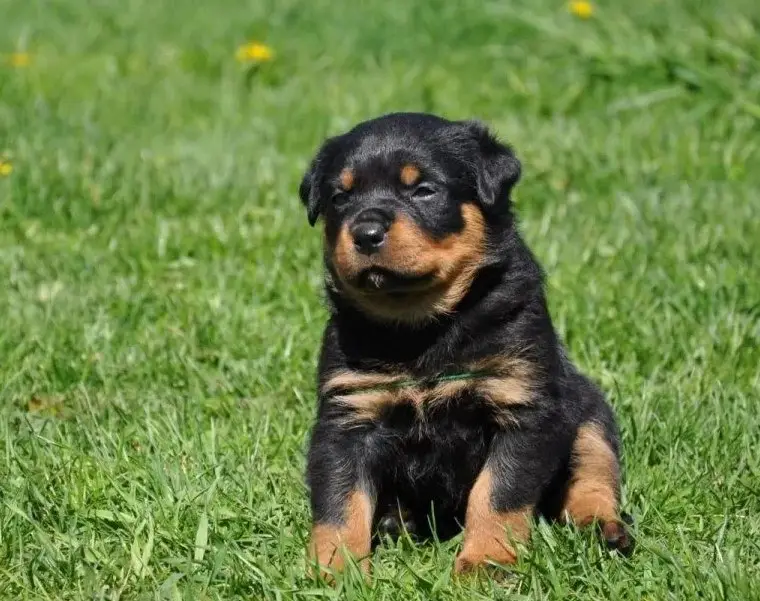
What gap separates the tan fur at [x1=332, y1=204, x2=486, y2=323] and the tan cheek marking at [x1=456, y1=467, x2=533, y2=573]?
1.61ft

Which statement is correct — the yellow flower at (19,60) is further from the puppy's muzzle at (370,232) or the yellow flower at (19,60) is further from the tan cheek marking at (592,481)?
the tan cheek marking at (592,481)

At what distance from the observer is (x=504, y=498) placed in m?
3.42

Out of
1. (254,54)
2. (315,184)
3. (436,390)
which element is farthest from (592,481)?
(254,54)

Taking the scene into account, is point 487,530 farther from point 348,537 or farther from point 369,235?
point 369,235

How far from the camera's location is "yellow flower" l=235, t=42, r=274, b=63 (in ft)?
27.7

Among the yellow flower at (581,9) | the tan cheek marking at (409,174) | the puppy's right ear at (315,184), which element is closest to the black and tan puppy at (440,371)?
the tan cheek marking at (409,174)

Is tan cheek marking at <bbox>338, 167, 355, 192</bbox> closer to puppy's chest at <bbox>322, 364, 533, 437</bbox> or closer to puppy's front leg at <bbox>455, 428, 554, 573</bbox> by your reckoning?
puppy's chest at <bbox>322, 364, 533, 437</bbox>

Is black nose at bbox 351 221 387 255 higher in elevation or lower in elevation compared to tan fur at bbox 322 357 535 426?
higher

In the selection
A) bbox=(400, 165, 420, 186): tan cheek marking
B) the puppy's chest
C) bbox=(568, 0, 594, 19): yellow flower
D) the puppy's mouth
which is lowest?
the puppy's chest

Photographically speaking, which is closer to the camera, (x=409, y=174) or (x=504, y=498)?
(x=504, y=498)

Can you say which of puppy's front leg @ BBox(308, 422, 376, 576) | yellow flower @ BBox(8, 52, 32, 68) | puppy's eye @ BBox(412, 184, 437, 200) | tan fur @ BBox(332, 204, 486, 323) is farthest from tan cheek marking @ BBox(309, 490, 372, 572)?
yellow flower @ BBox(8, 52, 32, 68)

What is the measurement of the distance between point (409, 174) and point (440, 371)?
554 mm

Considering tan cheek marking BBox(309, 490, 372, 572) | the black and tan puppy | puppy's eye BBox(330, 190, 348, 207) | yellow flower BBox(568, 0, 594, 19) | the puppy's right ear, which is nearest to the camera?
tan cheek marking BBox(309, 490, 372, 572)

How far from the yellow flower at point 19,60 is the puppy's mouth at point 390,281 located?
542 centimetres
